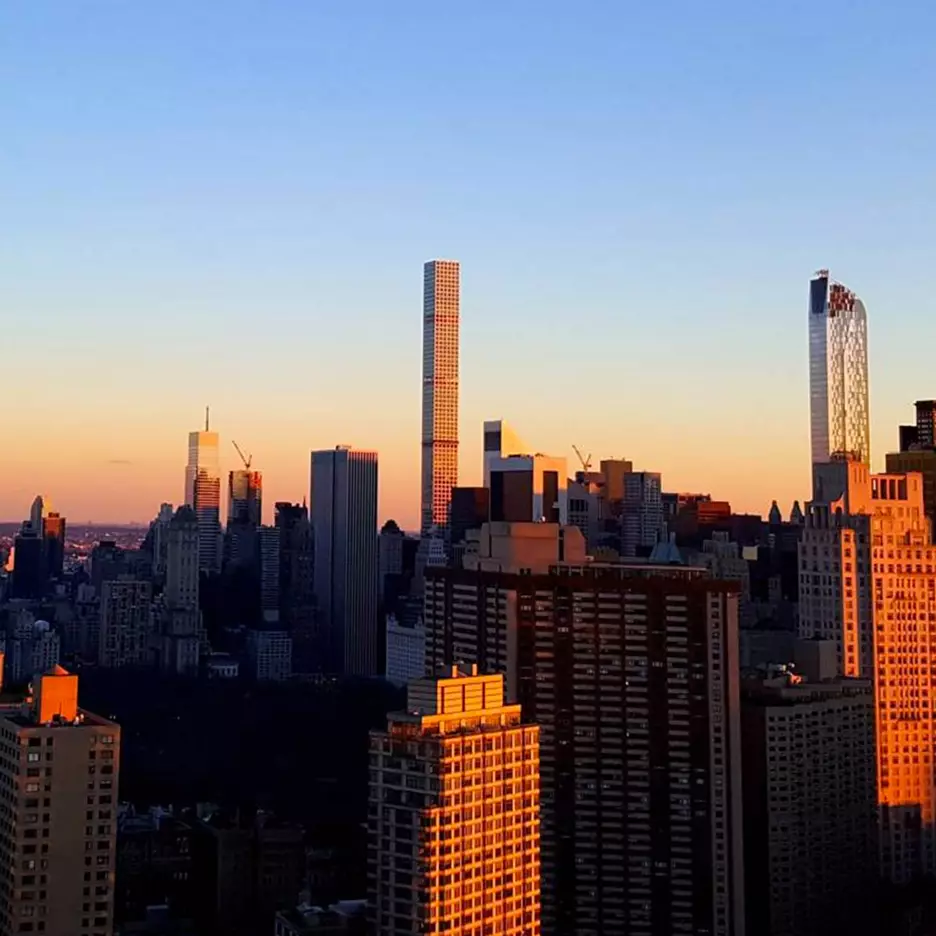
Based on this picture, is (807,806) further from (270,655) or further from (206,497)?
(206,497)

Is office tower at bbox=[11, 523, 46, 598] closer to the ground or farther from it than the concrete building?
farther from it

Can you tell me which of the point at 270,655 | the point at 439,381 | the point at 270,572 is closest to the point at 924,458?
the point at 270,655

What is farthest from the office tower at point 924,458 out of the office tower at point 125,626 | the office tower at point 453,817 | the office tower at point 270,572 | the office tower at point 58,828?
the office tower at point 270,572

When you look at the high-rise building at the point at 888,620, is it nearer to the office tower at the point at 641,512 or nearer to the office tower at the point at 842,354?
the office tower at the point at 842,354

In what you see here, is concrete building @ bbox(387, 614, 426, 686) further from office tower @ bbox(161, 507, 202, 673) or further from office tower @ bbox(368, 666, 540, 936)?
office tower @ bbox(368, 666, 540, 936)

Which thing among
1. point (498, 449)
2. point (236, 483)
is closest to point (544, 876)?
point (498, 449)

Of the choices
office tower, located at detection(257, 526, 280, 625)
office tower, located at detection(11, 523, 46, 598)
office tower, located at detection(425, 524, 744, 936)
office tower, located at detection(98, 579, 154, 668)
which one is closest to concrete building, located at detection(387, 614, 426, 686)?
office tower, located at detection(98, 579, 154, 668)
